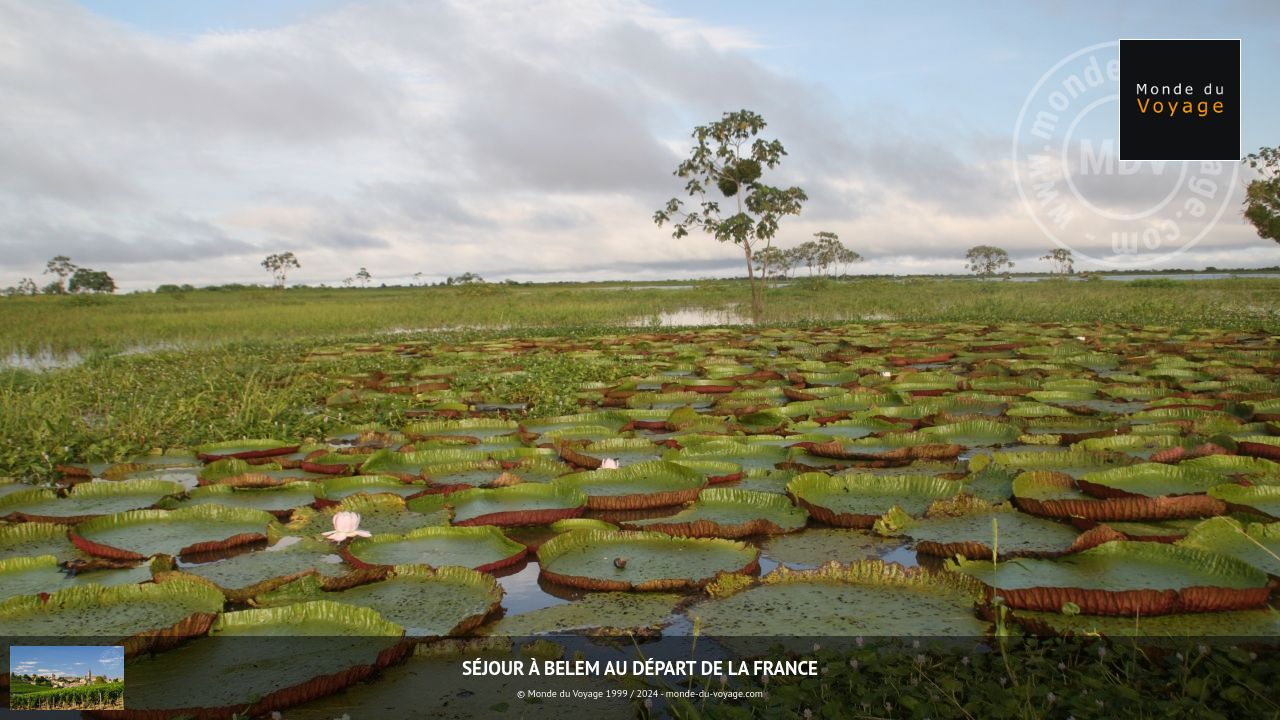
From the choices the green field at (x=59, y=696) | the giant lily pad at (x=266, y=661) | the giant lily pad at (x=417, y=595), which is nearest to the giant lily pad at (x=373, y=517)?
the giant lily pad at (x=417, y=595)

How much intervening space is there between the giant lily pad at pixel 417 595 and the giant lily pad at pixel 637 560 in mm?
324

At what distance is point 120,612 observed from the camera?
8.47 feet

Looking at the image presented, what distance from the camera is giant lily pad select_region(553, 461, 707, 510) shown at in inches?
147

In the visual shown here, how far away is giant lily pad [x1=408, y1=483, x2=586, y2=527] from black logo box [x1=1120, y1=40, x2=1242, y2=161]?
35.2 feet

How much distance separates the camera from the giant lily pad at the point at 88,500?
3.83m

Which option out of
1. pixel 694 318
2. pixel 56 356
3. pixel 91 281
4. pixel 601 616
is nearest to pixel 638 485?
pixel 601 616

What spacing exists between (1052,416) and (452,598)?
186 inches

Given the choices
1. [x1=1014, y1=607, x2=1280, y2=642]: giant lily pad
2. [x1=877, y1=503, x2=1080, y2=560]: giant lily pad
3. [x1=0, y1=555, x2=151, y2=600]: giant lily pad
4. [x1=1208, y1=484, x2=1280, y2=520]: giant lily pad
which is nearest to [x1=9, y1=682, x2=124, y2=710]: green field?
[x1=0, y1=555, x2=151, y2=600]: giant lily pad

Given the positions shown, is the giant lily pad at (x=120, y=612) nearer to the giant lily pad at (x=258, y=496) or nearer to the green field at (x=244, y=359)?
the giant lily pad at (x=258, y=496)

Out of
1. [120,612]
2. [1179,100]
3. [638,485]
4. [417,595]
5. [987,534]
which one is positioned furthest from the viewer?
[1179,100]

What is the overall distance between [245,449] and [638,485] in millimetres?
3015

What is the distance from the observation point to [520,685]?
2.18 meters

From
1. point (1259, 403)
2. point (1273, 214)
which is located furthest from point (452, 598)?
point (1273, 214)

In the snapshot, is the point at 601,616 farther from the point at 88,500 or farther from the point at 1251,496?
the point at 88,500
